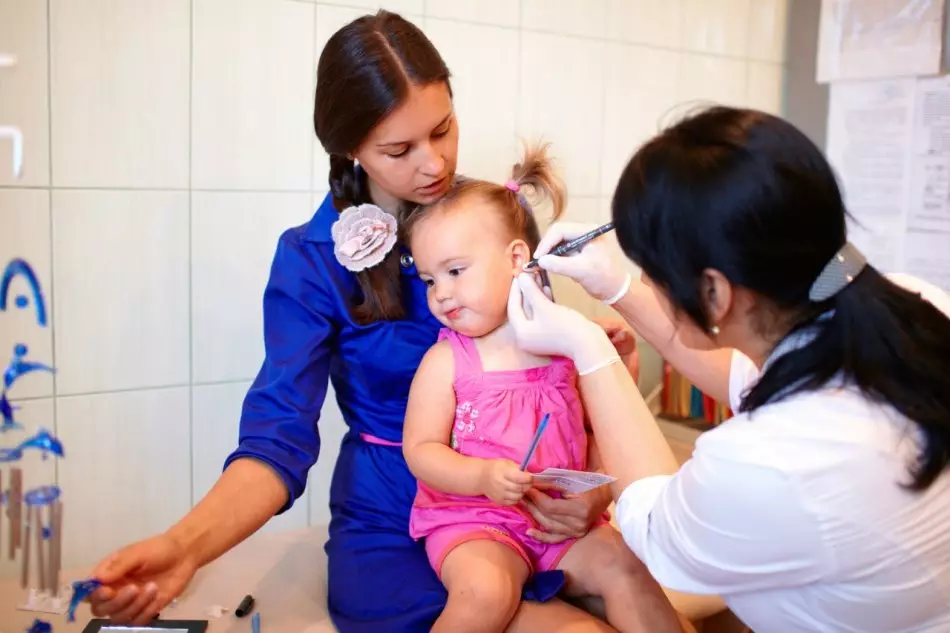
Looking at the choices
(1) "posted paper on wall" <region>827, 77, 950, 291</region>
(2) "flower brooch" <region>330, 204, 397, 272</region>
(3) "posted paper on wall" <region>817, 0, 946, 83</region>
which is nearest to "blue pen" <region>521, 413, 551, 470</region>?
(2) "flower brooch" <region>330, 204, 397, 272</region>

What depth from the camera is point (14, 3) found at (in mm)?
1559

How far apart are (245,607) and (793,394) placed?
3.30ft

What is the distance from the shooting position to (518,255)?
4.78 feet

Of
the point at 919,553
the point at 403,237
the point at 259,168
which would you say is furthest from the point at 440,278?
the point at 919,553

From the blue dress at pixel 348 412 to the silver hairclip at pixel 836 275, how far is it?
611mm

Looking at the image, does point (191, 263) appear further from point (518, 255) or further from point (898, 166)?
point (898, 166)

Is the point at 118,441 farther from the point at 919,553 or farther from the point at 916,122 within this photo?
the point at 916,122

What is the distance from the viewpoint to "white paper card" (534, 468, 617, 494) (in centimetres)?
117

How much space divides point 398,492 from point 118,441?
2.14ft

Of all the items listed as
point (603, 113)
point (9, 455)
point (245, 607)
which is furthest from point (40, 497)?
point (603, 113)

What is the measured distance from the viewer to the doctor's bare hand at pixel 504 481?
4.01 ft

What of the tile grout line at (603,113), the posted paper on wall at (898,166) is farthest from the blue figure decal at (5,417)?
the posted paper on wall at (898,166)

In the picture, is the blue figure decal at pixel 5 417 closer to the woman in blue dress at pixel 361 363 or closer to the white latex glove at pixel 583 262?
the woman in blue dress at pixel 361 363

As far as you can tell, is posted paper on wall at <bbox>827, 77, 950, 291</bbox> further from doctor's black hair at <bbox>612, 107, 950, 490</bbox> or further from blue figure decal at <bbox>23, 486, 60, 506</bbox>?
blue figure decal at <bbox>23, 486, 60, 506</bbox>
